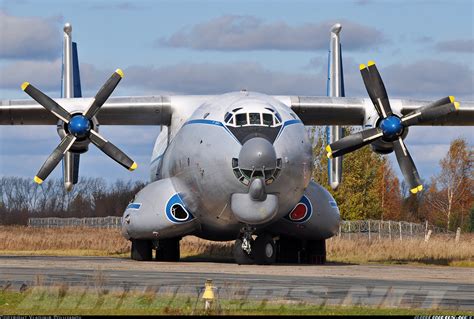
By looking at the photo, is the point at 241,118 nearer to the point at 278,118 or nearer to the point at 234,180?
the point at 278,118

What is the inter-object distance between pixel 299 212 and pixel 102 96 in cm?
631

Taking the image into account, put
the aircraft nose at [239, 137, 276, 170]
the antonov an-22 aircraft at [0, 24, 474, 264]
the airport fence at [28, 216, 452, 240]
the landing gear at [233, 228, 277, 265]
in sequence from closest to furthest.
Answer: the aircraft nose at [239, 137, 276, 170]
the antonov an-22 aircraft at [0, 24, 474, 264]
the landing gear at [233, 228, 277, 265]
the airport fence at [28, 216, 452, 240]

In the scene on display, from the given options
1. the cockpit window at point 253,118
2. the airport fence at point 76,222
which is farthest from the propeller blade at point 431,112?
the airport fence at point 76,222

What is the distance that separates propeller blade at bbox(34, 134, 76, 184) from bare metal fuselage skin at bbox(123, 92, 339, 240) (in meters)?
2.87

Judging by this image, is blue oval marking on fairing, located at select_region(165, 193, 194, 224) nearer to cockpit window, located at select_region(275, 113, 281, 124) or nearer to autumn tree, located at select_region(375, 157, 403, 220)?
cockpit window, located at select_region(275, 113, 281, 124)

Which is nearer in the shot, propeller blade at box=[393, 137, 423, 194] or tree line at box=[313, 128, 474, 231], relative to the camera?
propeller blade at box=[393, 137, 423, 194]

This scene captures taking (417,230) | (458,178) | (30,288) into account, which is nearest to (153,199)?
(30,288)

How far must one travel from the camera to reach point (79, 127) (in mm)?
28250

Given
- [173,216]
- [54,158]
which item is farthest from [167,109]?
[54,158]

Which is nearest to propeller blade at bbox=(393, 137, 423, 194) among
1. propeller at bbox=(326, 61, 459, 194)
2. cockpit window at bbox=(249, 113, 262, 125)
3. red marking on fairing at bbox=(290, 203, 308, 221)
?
Answer: propeller at bbox=(326, 61, 459, 194)

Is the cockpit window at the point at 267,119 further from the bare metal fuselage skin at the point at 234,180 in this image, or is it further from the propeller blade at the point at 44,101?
the propeller blade at the point at 44,101

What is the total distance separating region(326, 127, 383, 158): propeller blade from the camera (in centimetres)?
2827

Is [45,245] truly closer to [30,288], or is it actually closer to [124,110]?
[124,110]

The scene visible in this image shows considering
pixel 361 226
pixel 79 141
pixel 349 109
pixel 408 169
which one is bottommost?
pixel 361 226
